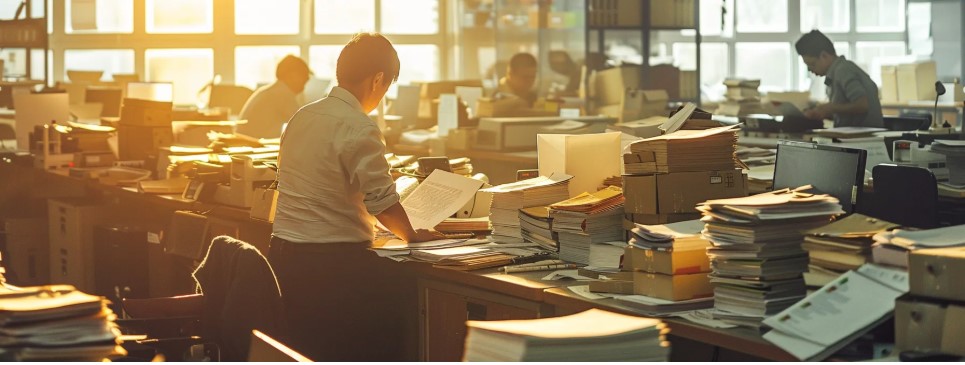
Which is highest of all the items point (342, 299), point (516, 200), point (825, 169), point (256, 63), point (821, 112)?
point (256, 63)

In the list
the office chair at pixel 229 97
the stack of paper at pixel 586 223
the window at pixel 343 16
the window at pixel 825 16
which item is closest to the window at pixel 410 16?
the window at pixel 343 16

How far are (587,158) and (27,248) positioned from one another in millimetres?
4089

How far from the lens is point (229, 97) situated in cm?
1015

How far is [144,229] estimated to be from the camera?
241 inches

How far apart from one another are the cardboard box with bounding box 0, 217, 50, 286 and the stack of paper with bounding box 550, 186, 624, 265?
13.6 feet

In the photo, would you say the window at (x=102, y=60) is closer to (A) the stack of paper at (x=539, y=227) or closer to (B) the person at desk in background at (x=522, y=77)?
(B) the person at desk in background at (x=522, y=77)

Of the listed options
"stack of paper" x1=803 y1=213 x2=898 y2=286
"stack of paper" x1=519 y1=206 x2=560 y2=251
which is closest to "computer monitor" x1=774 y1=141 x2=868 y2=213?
"stack of paper" x1=803 y1=213 x2=898 y2=286

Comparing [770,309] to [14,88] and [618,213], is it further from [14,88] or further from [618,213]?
[14,88]

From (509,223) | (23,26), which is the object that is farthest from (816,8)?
(509,223)

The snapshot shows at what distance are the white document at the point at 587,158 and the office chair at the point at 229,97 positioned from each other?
6479 millimetres

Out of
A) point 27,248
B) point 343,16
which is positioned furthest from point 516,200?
point 343,16

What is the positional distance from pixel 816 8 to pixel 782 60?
65 cm

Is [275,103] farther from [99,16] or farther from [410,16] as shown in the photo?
[410,16]

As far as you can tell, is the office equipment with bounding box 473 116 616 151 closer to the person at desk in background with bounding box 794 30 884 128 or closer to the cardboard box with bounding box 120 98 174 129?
the person at desk in background with bounding box 794 30 884 128
